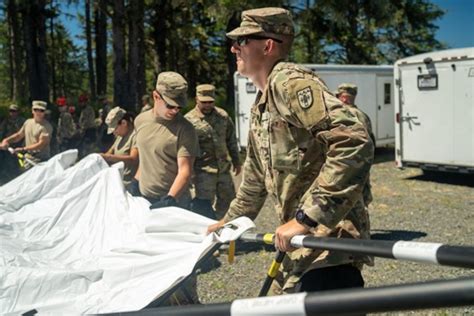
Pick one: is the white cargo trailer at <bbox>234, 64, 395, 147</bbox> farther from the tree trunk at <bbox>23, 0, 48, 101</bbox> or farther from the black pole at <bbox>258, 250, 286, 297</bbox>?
the black pole at <bbox>258, 250, 286, 297</bbox>

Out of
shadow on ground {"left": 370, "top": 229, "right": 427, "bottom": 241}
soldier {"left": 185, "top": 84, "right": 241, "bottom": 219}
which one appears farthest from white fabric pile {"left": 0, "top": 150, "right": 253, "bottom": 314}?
shadow on ground {"left": 370, "top": 229, "right": 427, "bottom": 241}

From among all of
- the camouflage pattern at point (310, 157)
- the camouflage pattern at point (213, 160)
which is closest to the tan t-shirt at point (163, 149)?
the camouflage pattern at point (310, 157)

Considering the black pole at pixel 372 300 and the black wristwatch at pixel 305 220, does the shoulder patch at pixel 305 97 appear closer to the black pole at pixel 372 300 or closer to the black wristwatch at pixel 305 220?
the black wristwatch at pixel 305 220

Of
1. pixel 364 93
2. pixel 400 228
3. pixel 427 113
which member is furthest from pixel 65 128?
pixel 400 228

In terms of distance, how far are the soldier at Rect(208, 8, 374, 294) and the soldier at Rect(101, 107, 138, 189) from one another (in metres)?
3.11

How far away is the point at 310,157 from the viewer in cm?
238

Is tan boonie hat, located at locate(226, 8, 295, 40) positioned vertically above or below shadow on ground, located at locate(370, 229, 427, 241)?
above

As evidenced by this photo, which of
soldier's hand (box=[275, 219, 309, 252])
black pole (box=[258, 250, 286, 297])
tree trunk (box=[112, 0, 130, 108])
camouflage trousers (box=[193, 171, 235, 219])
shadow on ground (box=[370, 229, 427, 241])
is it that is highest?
tree trunk (box=[112, 0, 130, 108])

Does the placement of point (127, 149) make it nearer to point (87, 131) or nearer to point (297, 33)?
point (87, 131)

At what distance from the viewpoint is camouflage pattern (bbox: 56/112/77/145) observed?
1521 centimetres

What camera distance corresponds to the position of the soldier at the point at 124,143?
5652 mm

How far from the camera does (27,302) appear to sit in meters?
2.84

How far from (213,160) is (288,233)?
4377mm

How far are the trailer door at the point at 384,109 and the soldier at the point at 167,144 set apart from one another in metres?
11.9
